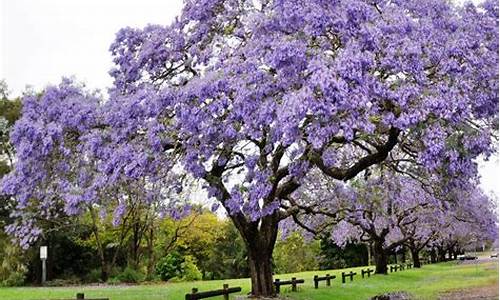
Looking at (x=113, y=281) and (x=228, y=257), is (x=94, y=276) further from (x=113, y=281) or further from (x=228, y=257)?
(x=228, y=257)

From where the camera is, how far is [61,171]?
12.1m

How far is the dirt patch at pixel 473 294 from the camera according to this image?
45.4ft

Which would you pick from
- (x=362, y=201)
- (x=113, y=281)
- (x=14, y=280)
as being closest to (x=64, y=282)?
(x=14, y=280)

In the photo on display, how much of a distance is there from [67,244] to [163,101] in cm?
1806

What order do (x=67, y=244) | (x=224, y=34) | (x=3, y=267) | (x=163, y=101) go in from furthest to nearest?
(x=67, y=244) < (x=3, y=267) < (x=224, y=34) < (x=163, y=101)

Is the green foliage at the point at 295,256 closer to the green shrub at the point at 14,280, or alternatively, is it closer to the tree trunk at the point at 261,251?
the green shrub at the point at 14,280

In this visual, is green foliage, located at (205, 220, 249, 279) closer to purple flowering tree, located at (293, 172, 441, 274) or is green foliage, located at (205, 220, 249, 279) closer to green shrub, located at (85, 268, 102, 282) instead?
green shrub, located at (85, 268, 102, 282)

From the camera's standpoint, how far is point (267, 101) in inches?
355

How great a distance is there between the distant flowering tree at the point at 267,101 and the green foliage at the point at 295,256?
26998 millimetres

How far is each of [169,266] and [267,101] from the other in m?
20.6

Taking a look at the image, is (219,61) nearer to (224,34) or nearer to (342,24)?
(224,34)

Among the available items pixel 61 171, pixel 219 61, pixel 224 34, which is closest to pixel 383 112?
pixel 219 61

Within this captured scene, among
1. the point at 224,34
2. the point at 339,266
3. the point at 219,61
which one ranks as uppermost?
the point at 224,34

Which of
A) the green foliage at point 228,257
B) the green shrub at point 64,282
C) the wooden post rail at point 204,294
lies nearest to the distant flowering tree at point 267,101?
the wooden post rail at point 204,294
